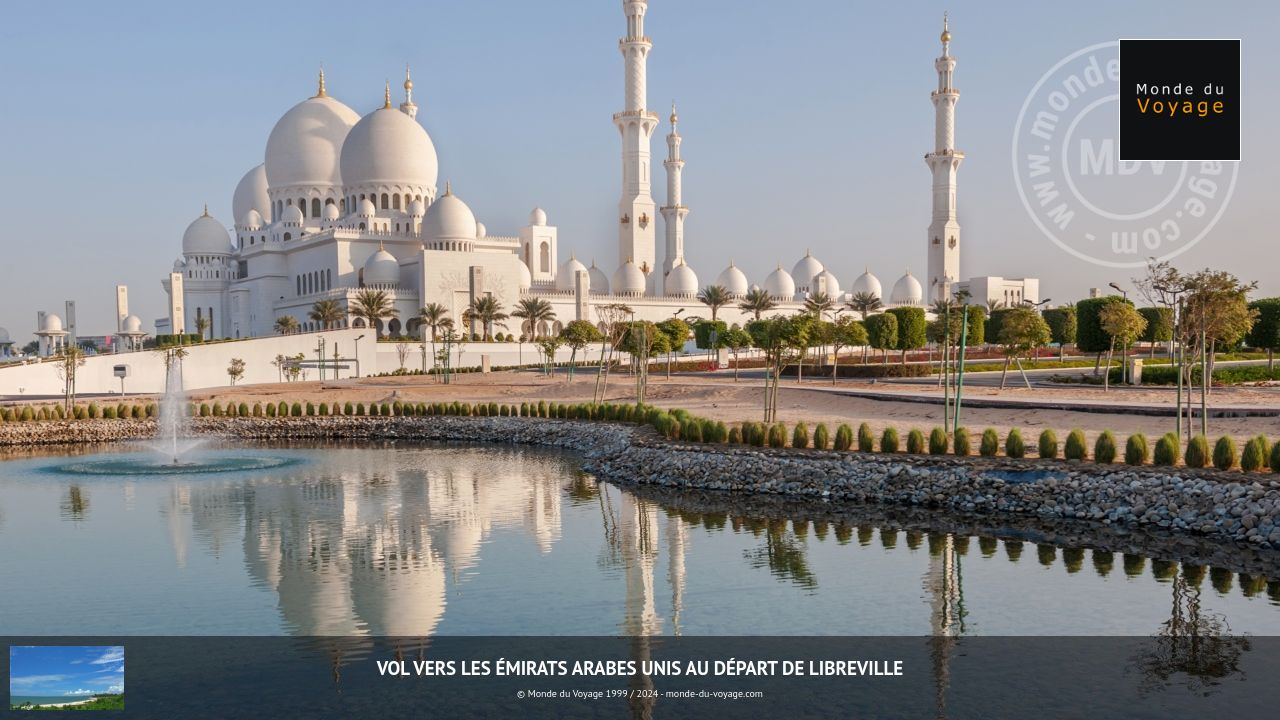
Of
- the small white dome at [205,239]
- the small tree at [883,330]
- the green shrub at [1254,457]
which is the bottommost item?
the green shrub at [1254,457]

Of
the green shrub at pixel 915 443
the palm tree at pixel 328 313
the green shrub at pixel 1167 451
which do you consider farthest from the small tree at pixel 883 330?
the palm tree at pixel 328 313

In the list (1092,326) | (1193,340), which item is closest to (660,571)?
(1193,340)

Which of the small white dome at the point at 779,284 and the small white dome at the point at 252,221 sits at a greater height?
the small white dome at the point at 252,221

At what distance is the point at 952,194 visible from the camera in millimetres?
89688

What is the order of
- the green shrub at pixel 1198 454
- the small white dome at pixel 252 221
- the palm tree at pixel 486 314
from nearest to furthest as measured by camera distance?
Answer: the green shrub at pixel 1198 454, the palm tree at pixel 486 314, the small white dome at pixel 252 221

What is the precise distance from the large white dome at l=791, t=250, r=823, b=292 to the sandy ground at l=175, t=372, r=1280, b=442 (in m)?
53.0

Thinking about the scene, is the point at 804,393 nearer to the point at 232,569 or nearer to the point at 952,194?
the point at 232,569

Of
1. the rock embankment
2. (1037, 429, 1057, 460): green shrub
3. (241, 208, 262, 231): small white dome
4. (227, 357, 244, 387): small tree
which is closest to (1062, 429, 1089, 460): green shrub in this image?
(1037, 429, 1057, 460): green shrub

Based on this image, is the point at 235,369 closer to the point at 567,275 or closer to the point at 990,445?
the point at 567,275

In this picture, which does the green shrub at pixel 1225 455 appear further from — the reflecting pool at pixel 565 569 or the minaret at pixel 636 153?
the minaret at pixel 636 153

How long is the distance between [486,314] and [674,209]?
26.9 m

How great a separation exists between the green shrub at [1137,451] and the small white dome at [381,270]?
199 ft

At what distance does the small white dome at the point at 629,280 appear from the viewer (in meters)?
84.4

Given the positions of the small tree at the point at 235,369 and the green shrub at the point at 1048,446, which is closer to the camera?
the green shrub at the point at 1048,446
